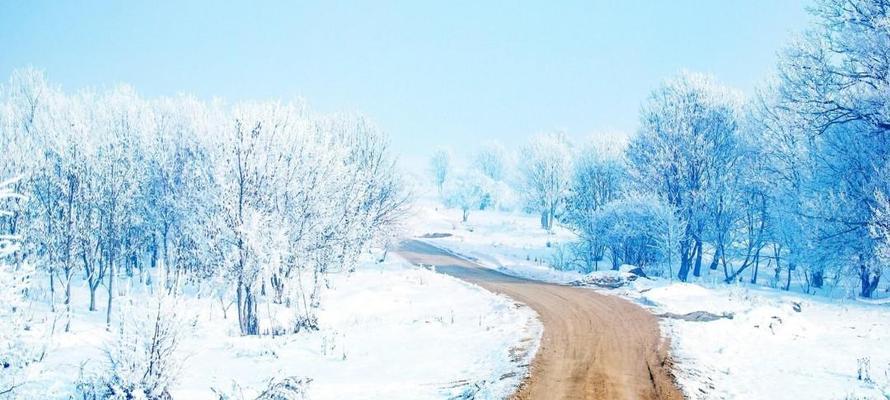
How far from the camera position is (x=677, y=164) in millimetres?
36344

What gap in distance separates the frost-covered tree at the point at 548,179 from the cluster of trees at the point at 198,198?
3866 cm

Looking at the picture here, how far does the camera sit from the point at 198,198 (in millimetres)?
24031

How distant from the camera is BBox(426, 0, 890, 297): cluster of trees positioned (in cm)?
2408

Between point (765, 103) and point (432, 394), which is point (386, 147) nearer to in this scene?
point (765, 103)

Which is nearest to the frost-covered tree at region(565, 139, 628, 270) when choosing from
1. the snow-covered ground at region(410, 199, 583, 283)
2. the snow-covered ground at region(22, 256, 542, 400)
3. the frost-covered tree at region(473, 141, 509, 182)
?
the snow-covered ground at region(410, 199, 583, 283)

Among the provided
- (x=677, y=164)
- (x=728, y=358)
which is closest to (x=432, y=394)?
(x=728, y=358)

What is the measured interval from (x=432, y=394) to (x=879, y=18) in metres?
23.6

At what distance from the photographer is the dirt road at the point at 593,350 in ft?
38.7

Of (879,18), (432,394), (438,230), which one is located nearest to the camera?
(432,394)

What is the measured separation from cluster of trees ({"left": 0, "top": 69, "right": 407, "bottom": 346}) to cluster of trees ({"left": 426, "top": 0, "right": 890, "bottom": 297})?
19.8m

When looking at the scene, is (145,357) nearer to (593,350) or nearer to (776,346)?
(593,350)

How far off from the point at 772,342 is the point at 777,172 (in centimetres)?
2031

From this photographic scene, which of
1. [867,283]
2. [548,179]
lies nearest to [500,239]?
[548,179]

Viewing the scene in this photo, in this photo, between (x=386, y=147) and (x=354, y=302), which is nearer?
(x=354, y=302)
